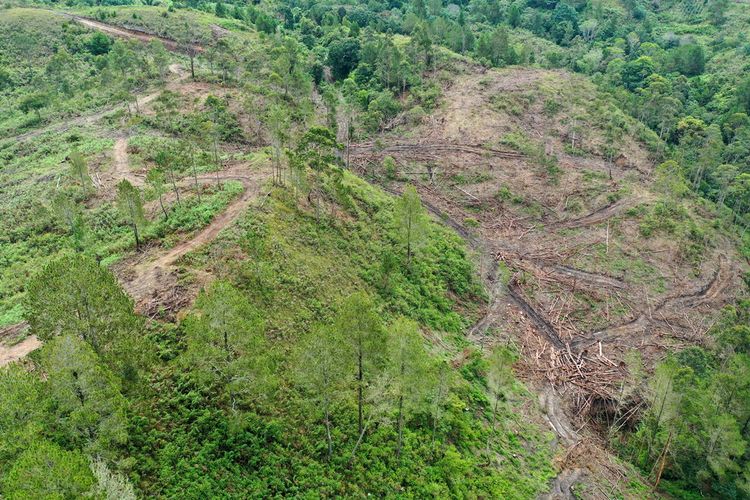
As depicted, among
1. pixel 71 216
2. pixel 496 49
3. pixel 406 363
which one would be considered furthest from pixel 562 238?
pixel 496 49

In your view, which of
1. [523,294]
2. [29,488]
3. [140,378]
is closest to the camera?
[29,488]

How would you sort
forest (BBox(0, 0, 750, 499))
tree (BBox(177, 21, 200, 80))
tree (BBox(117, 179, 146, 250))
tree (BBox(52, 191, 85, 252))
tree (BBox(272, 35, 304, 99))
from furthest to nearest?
tree (BBox(177, 21, 200, 80)), tree (BBox(272, 35, 304, 99)), tree (BBox(52, 191, 85, 252)), tree (BBox(117, 179, 146, 250)), forest (BBox(0, 0, 750, 499))

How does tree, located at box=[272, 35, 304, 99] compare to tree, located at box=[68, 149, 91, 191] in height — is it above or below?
above

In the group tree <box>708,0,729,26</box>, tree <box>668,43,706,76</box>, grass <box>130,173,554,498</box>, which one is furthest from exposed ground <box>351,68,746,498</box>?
tree <box>708,0,729,26</box>

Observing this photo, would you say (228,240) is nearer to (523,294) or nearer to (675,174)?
(523,294)

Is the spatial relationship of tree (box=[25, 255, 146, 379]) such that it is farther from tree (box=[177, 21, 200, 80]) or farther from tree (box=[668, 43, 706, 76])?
tree (box=[668, 43, 706, 76])

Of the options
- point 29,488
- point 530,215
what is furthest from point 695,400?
point 29,488

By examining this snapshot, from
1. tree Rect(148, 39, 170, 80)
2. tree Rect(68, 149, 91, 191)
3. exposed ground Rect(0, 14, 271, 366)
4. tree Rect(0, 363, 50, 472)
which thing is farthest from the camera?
tree Rect(148, 39, 170, 80)
